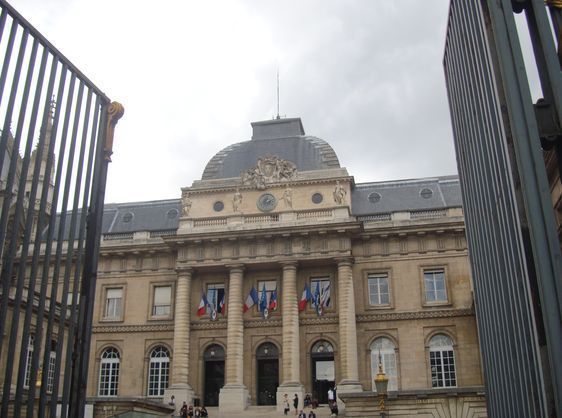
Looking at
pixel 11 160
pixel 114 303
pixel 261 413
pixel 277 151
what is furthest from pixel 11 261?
pixel 277 151

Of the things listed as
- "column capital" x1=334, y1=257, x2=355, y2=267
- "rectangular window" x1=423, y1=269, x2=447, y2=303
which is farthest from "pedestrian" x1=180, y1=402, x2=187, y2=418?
"rectangular window" x1=423, y1=269, x2=447, y2=303

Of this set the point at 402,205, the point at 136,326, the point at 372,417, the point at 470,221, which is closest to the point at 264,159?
the point at 402,205

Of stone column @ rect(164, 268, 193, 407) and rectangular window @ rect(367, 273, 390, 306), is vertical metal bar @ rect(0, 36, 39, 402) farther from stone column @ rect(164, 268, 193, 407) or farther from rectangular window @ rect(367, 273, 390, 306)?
rectangular window @ rect(367, 273, 390, 306)

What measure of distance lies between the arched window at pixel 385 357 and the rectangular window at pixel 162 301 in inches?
487

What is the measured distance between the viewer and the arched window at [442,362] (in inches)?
1340

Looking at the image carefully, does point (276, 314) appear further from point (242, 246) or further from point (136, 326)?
point (136, 326)

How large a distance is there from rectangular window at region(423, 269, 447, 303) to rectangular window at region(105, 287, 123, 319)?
18.2 metres

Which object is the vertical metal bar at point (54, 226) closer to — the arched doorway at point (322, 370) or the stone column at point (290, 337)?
the stone column at point (290, 337)

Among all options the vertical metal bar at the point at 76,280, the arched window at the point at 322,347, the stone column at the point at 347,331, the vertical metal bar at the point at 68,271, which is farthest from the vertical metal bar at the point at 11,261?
the arched window at the point at 322,347

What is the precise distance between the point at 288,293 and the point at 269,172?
307 inches

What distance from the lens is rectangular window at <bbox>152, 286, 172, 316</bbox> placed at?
38656mm

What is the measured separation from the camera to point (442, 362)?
3450 cm

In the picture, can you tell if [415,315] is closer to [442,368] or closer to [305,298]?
[442,368]

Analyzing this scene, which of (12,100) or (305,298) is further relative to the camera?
(305,298)
